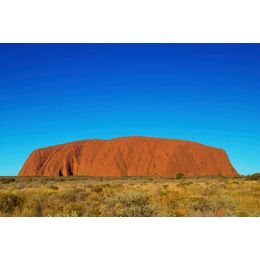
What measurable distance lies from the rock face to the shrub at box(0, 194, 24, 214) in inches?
2626

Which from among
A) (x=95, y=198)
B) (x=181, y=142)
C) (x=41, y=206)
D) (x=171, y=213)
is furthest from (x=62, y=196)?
(x=181, y=142)

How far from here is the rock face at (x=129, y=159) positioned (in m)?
80.6

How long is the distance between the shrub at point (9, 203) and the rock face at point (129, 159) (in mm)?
66694

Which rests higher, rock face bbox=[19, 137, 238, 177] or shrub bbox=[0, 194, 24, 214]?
rock face bbox=[19, 137, 238, 177]

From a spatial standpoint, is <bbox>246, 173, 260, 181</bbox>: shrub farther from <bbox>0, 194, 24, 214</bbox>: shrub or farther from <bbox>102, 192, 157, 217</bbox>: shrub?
<bbox>0, 194, 24, 214</bbox>: shrub

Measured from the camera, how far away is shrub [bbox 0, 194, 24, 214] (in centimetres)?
1065

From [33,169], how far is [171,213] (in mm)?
84755

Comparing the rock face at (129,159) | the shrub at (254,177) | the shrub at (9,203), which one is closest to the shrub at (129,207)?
the shrub at (9,203)

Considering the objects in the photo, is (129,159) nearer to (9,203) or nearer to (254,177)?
(254,177)

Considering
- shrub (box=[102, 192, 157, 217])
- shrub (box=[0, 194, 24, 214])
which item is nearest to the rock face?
shrub (box=[0, 194, 24, 214])

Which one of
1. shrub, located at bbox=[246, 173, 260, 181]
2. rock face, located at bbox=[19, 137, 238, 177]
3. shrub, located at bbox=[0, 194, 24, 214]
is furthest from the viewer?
rock face, located at bbox=[19, 137, 238, 177]
